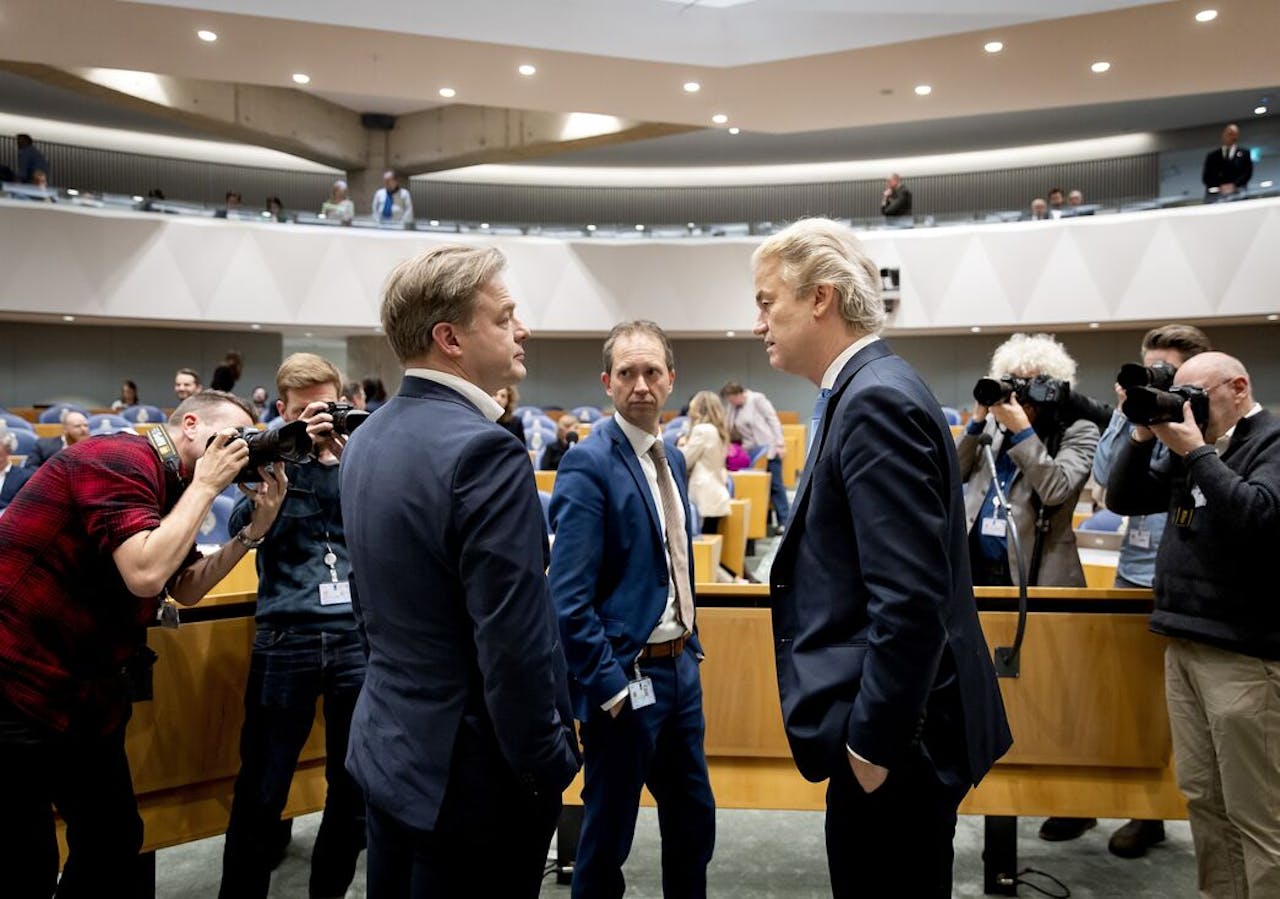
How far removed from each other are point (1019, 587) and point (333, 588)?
70.9 inches

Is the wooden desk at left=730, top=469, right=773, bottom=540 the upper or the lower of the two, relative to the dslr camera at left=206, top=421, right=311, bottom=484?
lower

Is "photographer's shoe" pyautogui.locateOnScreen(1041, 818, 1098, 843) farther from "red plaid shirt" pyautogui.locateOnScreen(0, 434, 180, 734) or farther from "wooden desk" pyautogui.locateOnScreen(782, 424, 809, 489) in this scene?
"wooden desk" pyautogui.locateOnScreen(782, 424, 809, 489)

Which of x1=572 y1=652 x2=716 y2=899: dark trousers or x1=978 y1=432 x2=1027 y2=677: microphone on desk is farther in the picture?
x1=978 y1=432 x2=1027 y2=677: microphone on desk

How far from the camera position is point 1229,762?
2.21 metres

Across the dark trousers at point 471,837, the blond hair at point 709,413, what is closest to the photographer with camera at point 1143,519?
the dark trousers at point 471,837

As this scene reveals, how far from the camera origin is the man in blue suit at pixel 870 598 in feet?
4.37

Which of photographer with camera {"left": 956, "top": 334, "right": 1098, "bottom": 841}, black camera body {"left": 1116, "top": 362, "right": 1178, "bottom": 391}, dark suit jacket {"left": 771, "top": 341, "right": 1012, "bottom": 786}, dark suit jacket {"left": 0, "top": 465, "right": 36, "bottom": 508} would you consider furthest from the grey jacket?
dark suit jacket {"left": 0, "top": 465, "right": 36, "bottom": 508}

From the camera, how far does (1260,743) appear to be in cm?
217

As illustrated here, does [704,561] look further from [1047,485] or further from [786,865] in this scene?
[1047,485]

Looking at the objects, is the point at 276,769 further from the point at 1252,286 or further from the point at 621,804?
the point at 1252,286

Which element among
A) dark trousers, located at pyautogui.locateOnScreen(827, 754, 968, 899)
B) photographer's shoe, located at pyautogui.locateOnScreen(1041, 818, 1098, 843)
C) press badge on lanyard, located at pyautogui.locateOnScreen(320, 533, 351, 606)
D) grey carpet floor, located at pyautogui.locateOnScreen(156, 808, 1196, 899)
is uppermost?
press badge on lanyard, located at pyautogui.locateOnScreen(320, 533, 351, 606)

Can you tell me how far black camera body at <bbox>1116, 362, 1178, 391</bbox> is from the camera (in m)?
2.19

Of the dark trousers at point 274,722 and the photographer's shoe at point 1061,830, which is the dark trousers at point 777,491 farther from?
the dark trousers at point 274,722

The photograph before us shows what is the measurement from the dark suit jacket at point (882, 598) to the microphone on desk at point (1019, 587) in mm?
858
